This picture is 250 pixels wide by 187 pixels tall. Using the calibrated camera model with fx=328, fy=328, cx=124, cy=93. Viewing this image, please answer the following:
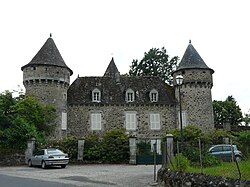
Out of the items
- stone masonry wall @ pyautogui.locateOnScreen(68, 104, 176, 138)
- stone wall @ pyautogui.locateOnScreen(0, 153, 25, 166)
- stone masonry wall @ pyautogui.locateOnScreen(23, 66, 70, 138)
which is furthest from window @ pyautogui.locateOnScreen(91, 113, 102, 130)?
stone wall @ pyautogui.locateOnScreen(0, 153, 25, 166)

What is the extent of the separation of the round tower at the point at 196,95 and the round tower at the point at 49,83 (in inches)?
474

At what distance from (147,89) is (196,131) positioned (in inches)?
351

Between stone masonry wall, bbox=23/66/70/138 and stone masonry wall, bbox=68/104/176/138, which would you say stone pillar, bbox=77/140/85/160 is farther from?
stone masonry wall, bbox=68/104/176/138

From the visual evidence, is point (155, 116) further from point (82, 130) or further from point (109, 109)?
point (82, 130)

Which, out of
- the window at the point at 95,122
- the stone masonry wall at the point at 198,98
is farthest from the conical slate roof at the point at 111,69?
the stone masonry wall at the point at 198,98

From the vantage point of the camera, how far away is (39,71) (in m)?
32.8

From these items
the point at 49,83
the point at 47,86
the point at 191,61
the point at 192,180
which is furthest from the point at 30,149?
the point at 191,61

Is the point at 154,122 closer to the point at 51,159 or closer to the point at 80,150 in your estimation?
the point at 80,150

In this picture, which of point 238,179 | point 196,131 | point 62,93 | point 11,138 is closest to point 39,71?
point 62,93

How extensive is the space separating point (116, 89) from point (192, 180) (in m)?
27.0

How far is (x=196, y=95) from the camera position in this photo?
113 feet

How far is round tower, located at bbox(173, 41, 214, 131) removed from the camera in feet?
112

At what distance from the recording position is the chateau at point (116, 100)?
108 ft

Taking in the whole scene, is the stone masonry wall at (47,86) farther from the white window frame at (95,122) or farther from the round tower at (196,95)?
the round tower at (196,95)
